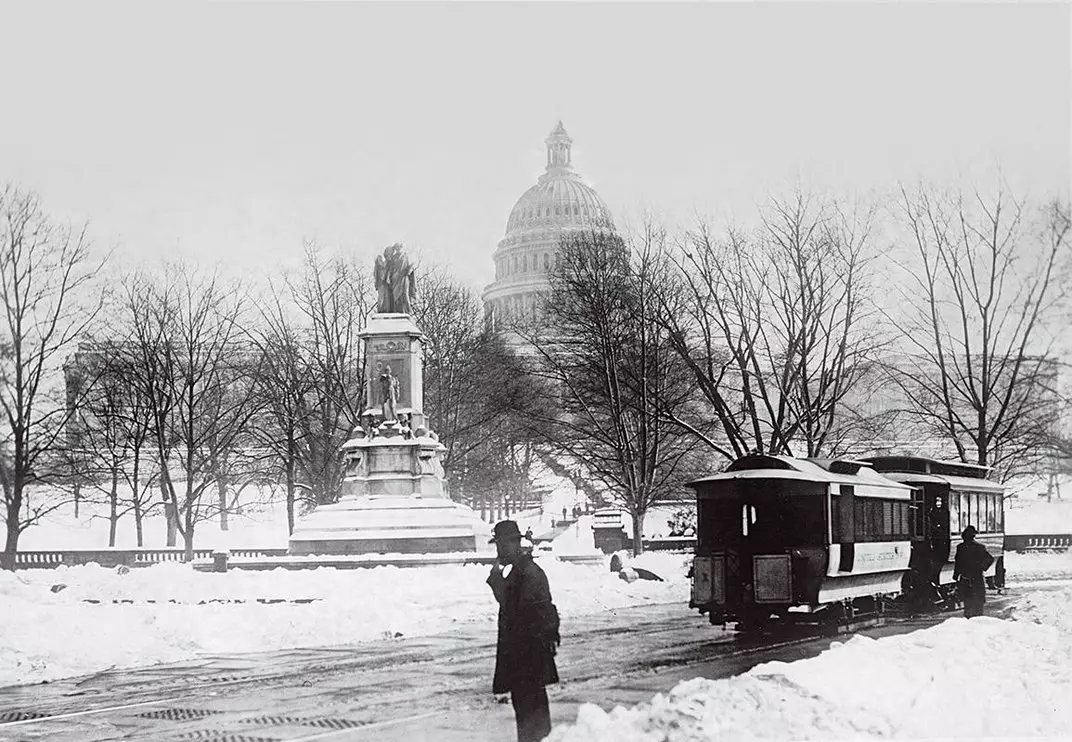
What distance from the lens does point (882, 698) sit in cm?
1062

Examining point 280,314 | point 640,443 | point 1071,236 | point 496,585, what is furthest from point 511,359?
point 496,585

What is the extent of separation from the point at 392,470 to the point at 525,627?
22.6 meters

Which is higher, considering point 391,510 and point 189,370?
point 189,370

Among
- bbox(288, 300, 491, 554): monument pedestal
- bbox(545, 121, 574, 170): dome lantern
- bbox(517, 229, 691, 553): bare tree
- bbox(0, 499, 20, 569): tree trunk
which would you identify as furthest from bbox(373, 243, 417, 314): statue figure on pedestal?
bbox(545, 121, 574, 170): dome lantern

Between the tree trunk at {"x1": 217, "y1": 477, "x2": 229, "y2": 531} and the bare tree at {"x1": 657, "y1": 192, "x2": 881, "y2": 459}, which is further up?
the bare tree at {"x1": 657, "y1": 192, "x2": 881, "y2": 459}

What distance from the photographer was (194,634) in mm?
17578

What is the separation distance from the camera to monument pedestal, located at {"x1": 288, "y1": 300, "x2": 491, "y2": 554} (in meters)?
30.2

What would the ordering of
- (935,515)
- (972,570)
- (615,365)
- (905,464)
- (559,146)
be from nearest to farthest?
(559,146), (972,570), (935,515), (905,464), (615,365)

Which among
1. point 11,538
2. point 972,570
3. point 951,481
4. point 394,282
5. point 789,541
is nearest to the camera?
point 789,541

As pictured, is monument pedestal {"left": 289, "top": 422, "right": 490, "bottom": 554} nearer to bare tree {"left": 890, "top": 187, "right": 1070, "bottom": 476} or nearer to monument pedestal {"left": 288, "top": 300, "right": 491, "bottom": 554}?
monument pedestal {"left": 288, "top": 300, "right": 491, "bottom": 554}

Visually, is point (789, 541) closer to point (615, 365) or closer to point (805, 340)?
point (615, 365)

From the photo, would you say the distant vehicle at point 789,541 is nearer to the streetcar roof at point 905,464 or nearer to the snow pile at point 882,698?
the streetcar roof at point 905,464

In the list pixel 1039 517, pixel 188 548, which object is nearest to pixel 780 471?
pixel 1039 517

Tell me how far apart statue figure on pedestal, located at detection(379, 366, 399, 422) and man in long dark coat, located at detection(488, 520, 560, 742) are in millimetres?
22381
